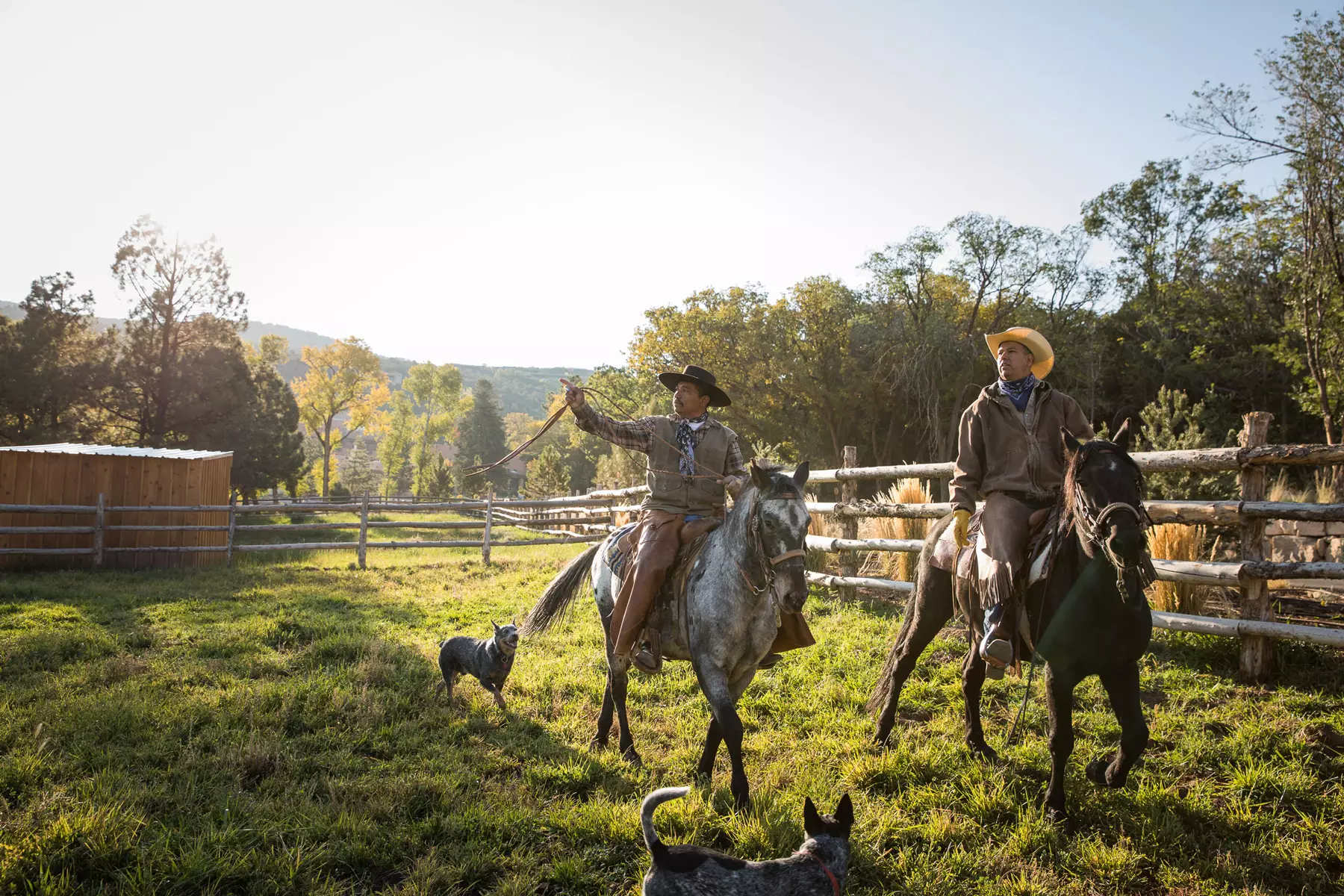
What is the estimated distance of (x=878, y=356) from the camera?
27.1 meters

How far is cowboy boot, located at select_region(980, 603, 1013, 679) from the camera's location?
3947mm

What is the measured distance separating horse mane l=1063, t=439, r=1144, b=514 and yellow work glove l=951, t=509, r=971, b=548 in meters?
0.83

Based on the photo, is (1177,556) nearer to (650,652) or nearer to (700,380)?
(700,380)

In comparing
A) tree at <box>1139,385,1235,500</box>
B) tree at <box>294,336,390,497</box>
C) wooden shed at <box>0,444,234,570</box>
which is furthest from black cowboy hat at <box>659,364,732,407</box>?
tree at <box>294,336,390,497</box>

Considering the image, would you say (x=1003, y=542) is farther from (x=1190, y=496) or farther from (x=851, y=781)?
(x=1190, y=496)

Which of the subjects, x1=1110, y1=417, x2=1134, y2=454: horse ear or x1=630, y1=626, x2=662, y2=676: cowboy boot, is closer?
x1=1110, y1=417, x2=1134, y2=454: horse ear

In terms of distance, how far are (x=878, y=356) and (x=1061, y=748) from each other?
24971 mm

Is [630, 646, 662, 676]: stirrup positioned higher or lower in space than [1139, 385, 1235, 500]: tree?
lower

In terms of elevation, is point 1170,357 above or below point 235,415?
above

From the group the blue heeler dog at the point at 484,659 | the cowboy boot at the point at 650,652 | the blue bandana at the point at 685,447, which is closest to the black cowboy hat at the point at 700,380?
the blue bandana at the point at 685,447

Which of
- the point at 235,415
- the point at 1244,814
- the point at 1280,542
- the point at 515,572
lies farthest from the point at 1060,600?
the point at 235,415

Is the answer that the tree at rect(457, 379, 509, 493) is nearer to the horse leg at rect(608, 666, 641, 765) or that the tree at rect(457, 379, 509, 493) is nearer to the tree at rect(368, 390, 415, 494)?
the tree at rect(368, 390, 415, 494)

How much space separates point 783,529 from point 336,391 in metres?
50.0

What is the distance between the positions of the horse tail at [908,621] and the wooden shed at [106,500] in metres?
13.8
